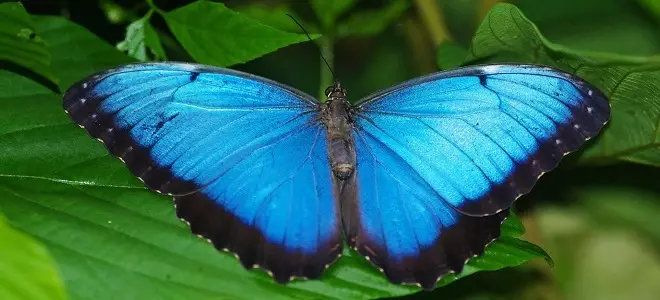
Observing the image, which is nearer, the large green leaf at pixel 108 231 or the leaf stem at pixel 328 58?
the large green leaf at pixel 108 231

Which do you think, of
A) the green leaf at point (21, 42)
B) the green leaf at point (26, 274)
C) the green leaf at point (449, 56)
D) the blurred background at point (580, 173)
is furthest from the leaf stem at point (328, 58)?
the green leaf at point (26, 274)

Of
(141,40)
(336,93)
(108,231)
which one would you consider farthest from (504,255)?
(141,40)

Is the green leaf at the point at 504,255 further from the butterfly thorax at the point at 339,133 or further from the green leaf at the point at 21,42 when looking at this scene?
the green leaf at the point at 21,42

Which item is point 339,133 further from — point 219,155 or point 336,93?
point 219,155

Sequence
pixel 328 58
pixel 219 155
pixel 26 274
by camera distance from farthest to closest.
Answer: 1. pixel 328 58
2. pixel 219 155
3. pixel 26 274

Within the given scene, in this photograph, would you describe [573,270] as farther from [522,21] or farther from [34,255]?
[34,255]

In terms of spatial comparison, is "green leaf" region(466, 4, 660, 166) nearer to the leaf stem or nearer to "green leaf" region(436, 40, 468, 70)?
"green leaf" region(436, 40, 468, 70)
